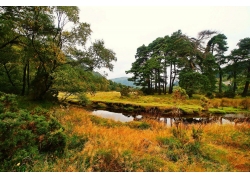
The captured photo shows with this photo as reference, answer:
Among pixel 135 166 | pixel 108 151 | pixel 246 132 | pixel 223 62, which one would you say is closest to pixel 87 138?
pixel 108 151

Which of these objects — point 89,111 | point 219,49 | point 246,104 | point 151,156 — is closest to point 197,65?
point 219,49

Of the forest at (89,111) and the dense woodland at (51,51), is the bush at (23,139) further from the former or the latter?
the dense woodland at (51,51)

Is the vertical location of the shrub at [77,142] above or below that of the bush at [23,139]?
below

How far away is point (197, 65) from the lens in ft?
110

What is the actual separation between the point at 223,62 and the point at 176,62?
9281mm

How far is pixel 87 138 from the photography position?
623cm

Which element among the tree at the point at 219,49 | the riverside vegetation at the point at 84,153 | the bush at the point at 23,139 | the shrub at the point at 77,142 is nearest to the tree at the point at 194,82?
the tree at the point at 219,49

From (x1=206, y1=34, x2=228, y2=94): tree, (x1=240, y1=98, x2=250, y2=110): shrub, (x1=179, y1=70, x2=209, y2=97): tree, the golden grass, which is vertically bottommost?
the golden grass

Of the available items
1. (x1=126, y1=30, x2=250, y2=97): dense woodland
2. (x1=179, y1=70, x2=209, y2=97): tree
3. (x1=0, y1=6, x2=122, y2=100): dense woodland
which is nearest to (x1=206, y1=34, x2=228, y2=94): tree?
(x1=126, y1=30, x2=250, y2=97): dense woodland

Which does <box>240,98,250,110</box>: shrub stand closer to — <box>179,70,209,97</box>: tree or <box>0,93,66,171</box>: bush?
<box>179,70,209,97</box>: tree

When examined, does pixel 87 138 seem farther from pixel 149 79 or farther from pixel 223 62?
pixel 223 62

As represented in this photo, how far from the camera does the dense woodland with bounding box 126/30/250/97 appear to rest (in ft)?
96.1

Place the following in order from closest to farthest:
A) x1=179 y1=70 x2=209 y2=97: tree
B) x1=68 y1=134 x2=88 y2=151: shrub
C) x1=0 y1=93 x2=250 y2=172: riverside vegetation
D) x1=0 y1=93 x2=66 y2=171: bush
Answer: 1. x1=0 y1=93 x2=66 y2=171: bush
2. x1=0 y1=93 x2=250 y2=172: riverside vegetation
3. x1=68 y1=134 x2=88 y2=151: shrub
4. x1=179 y1=70 x2=209 y2=97: tree

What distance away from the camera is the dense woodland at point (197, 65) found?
29.3 metres
